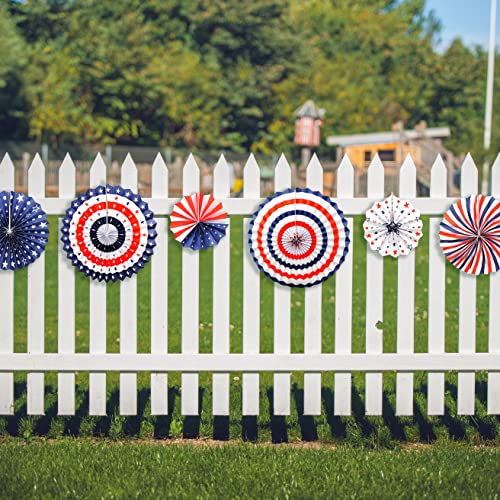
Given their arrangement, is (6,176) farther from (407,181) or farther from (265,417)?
(407,181)

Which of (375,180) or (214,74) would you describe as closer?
(375,180)

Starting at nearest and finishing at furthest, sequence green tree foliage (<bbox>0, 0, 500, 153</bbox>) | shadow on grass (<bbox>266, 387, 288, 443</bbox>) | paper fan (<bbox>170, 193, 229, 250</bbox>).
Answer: paper fan (<bbox>170, 193, 229, 250</bbox>), shadow on grass (<bbox>266, 387, 288, 443</bbox>), green tree foliage (<bbox>0, 0, 500, 153</bbox>)

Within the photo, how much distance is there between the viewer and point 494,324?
5.03m

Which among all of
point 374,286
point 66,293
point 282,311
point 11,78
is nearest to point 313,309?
point 282,311

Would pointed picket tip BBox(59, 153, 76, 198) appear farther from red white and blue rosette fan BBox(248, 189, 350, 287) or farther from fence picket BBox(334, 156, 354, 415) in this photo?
fence picket BBox(334, 156, 354, 415)

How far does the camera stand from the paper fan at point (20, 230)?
4.95 metres

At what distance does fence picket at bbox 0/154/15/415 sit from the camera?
16.4 ft

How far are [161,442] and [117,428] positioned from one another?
313 millimetres

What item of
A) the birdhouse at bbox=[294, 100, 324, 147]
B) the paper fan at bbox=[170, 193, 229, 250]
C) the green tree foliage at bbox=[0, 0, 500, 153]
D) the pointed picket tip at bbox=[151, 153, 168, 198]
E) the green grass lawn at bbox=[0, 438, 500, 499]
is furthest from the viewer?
the green tree foliage at bbox=[0, 0, 500, 153]

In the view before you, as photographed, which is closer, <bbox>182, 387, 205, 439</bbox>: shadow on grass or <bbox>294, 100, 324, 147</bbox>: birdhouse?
<bbox>182, 387, 205, 439</bbox>: shadow on grass

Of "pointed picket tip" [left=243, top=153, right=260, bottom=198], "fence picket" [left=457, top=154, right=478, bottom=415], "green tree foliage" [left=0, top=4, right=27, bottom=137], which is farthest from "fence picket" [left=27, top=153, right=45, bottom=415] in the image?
"green tree foliage" [left=0, top=4, right=27, bottom=137]

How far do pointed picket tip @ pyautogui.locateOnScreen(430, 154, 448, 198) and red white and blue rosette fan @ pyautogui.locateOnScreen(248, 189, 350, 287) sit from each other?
0.55 m

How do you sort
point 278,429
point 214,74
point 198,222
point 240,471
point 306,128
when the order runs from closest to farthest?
point 240,471, point 198,222, point 278,429, point 306,128, point 214,74

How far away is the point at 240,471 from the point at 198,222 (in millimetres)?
1407
